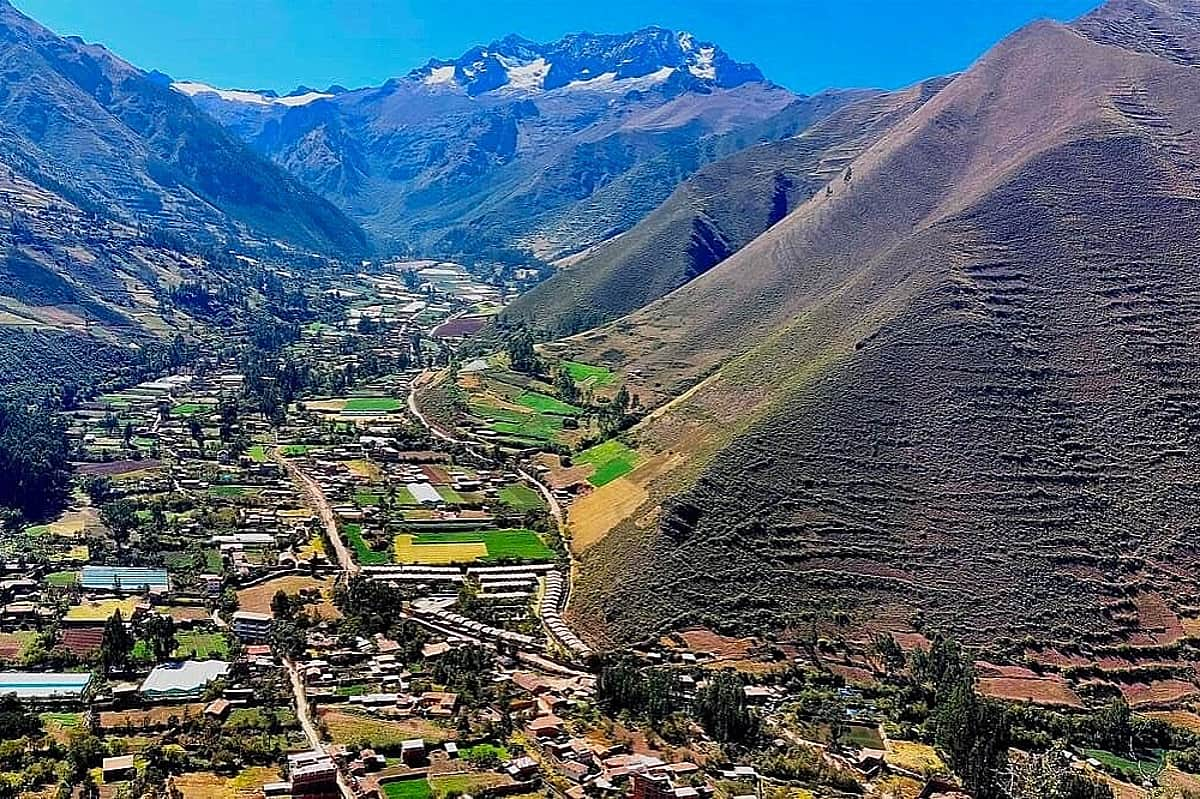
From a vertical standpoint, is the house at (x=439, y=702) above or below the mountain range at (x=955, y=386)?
below

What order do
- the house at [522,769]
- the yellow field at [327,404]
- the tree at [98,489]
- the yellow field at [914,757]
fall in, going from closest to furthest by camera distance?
the house at [522,769] < the yellow field at [914,757] < the tree at [98,489] < the yellow field at [327,404]

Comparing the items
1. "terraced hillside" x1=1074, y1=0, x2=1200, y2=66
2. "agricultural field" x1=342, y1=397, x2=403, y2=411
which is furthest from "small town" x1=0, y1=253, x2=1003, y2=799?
"terraced hillside" x1=1074, y1=0, x2=1200, y2=66

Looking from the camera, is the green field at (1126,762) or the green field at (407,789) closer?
the green field at (407,789)

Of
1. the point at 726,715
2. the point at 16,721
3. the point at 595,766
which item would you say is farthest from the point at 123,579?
the point at 726,715

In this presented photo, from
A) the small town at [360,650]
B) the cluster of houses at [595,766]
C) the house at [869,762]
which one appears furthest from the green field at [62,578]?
the house at [869,762]

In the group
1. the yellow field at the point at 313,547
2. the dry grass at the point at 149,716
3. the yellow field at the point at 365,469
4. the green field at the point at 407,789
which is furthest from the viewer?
the yellow field at the point at 365,469

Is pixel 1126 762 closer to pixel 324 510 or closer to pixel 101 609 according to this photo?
pixel 101 609

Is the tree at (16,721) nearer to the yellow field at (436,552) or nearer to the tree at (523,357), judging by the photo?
the yellow field at (436,552)

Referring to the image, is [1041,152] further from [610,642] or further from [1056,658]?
[610,642]

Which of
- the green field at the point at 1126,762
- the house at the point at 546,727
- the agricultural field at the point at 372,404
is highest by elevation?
the agricultural field at the point at 372,404
